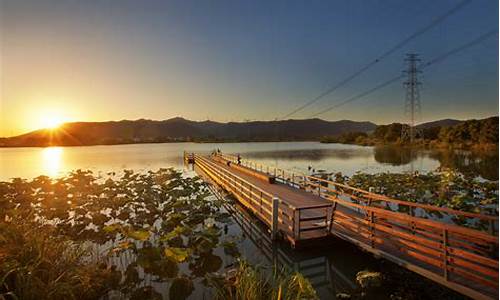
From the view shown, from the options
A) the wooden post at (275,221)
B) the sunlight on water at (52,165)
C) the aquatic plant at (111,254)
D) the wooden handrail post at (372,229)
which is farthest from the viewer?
the sunlight on water at (52,165)

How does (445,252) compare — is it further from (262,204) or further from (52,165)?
(52,165)

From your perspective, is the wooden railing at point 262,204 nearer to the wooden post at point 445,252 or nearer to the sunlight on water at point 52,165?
the wooden post at point 445,252

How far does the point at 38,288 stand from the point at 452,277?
7186 mm

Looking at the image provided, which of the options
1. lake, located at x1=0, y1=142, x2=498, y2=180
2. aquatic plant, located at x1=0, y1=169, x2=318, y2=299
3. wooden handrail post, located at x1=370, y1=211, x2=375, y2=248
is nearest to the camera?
aquatic plant, located at x1=0, y1=169, x2=318, y2=299

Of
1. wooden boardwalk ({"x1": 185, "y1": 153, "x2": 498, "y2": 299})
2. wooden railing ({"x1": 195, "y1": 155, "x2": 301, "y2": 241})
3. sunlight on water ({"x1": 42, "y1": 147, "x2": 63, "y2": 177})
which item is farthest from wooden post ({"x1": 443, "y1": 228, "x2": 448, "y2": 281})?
sunlight on water ({"x1": 42, "y1": 147, "x2": 63, "y2": 177})

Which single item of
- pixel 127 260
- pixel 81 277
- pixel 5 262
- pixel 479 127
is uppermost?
pixel 479 127

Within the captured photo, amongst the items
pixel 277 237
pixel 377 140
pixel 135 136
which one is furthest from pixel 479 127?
pixel 135 136

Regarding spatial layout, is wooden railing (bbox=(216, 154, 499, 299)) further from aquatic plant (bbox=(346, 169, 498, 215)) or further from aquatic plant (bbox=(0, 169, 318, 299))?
aquatic plant (bbox=(346, 169, 498, 215))

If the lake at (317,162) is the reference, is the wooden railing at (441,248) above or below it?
above

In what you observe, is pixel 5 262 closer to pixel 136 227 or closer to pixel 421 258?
pixel 136 227

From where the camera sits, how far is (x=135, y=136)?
14300cm

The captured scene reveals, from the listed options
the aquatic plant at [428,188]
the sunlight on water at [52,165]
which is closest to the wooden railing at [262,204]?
the aquatic plant at [428,188]

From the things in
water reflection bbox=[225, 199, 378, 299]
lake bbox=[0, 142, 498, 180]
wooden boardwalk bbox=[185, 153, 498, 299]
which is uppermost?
wooden boardwalk bbox=[185, 153, 498, 299]

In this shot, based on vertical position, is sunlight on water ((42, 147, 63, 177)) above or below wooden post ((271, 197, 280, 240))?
below
